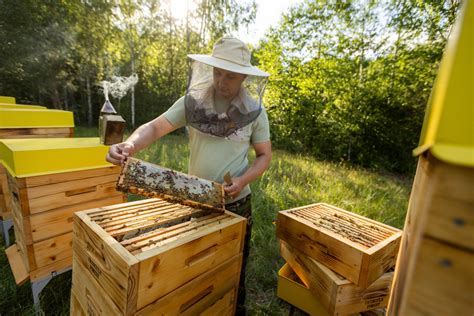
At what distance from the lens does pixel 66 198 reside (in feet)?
7.07

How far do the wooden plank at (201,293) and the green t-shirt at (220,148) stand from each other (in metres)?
0.58

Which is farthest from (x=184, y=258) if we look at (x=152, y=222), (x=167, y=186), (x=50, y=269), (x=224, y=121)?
(x=50, y=269)

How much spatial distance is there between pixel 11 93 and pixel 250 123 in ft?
52.2

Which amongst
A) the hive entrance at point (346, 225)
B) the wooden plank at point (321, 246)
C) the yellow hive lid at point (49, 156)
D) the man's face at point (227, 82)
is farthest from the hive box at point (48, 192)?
the hive entrance at point (346, 225)

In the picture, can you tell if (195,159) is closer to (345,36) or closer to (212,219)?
(212,219)

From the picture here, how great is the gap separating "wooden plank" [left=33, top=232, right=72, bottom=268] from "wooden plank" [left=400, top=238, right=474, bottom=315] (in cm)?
253

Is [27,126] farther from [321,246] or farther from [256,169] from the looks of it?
[321,246]

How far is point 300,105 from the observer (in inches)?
471

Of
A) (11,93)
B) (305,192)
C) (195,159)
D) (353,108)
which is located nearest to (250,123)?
(195,159)

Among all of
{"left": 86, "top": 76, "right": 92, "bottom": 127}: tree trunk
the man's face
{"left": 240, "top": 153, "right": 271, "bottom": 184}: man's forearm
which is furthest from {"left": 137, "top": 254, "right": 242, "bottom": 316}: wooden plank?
{"left": 86, "top": 76, "right": 92, "bottom": 127}: tree trunk

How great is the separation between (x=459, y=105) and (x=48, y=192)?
2.52m

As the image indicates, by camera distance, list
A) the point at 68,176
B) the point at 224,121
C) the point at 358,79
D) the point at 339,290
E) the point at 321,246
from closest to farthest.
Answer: the point at 339,290, the point at 224,121, the point at 321,246, the point at 68,176, the point at 358,79

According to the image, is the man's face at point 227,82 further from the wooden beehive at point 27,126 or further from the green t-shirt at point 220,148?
the wooden beehive at point 27,126

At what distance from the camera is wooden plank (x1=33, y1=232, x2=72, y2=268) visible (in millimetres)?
2049
